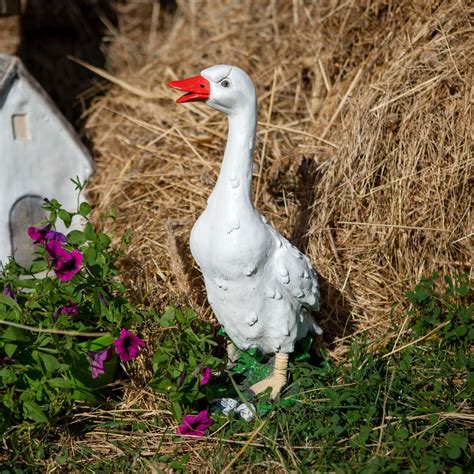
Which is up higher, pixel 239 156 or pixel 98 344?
pixel 239 156

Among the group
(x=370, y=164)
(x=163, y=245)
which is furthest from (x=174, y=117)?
(x=370, y=164)

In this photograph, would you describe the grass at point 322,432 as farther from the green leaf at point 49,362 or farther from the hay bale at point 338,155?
the hay bale at point 338,155

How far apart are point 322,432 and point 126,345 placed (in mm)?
667

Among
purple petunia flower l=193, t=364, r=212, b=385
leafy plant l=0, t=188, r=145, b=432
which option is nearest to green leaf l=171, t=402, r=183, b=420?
purple petunia flower l=193, t=364, r=212, b=385

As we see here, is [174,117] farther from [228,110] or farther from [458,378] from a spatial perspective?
[458,378]

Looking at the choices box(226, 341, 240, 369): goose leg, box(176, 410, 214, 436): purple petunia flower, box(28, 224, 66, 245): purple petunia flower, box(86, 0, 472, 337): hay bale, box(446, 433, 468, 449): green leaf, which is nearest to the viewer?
box(446, 433, 468, 449): green leaf

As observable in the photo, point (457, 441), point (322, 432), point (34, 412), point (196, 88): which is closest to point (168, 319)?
point (34, 412)

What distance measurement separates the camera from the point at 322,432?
2170mm

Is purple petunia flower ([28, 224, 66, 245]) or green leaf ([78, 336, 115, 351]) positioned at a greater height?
purple petunia flower ([28, 224, 66, 245])

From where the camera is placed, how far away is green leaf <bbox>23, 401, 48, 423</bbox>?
211 cm

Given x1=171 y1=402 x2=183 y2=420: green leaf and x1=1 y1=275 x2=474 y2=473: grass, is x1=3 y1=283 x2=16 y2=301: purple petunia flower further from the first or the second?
x1=171 y1=402 x2=183 y2=420: green leaf

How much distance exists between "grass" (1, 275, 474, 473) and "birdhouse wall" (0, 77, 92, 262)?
1.01 m

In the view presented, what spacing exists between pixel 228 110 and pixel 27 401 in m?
1.10

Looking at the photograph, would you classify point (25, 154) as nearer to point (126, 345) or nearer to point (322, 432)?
point (126, 345)
